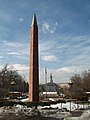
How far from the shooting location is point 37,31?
3038 cm

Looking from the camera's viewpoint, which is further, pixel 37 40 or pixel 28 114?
pixel 37 40

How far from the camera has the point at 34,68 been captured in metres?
29.2

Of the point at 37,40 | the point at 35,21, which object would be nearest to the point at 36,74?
the point at 37,40

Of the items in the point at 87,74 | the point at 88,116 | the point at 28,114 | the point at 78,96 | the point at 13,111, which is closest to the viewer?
the point at 88,116

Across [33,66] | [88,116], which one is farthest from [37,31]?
[88,116]

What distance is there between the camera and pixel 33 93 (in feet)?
95.0

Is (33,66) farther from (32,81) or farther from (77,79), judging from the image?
(77,79)

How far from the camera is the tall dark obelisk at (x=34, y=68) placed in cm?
2906

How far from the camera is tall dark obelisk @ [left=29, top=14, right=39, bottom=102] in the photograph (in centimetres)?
2906

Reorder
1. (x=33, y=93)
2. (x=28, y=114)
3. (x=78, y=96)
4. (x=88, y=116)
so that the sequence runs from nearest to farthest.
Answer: (x=88, y=116) → (x=28, y=114) → (x=33, y=93) → (x=78, y=96)

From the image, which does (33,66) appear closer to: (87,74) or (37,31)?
(37,31)

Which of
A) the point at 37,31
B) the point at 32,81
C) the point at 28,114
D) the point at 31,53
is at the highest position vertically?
the point at 37,31

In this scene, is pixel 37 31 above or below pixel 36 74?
above

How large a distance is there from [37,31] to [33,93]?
7.22 m
